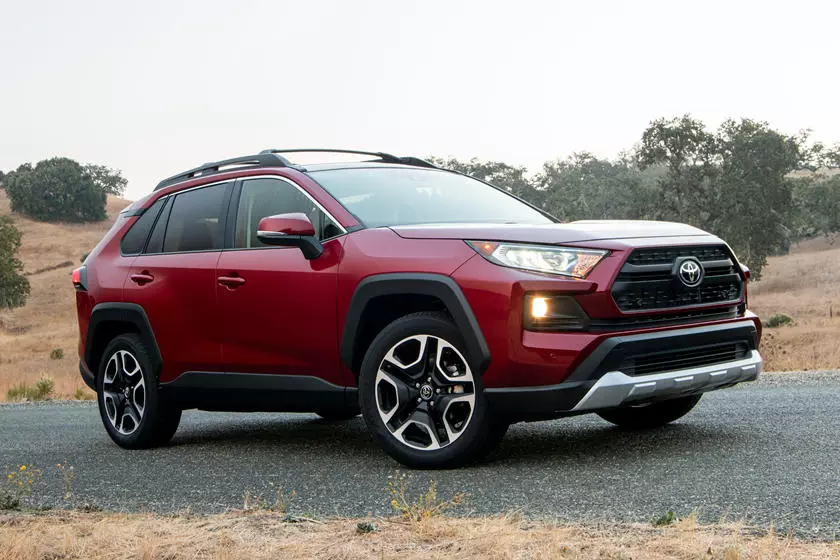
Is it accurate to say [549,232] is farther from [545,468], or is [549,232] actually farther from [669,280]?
[545,468]

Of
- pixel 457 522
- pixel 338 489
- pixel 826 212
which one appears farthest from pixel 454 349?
pixel 826 212

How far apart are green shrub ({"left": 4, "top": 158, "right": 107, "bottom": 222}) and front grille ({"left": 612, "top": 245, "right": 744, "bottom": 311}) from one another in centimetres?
10024

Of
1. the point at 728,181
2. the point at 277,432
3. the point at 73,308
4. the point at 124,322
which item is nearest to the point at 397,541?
the point at 124,322

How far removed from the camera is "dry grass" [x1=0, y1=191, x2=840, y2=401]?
22844 millimetres

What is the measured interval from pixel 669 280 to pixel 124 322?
4.04 meters

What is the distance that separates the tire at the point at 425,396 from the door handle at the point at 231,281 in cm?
120

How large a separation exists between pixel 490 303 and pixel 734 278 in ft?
5.29

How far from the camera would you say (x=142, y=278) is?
753 cm

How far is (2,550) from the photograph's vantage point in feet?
13.5

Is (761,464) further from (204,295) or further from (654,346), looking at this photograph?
(204,295)

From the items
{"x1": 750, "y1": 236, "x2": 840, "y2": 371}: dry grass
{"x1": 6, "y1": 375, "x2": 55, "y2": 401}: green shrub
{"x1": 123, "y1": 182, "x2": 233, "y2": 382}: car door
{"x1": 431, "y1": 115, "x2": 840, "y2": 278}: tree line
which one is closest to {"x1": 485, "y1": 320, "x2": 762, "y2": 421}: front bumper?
{"x1": 123, "y1": 182, "x2": 233, "y2": 382}: car door

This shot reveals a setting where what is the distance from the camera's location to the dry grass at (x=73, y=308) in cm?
2284

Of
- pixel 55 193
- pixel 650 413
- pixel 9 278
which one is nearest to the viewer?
pixel 650 413

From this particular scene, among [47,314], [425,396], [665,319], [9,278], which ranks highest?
[665,319]
